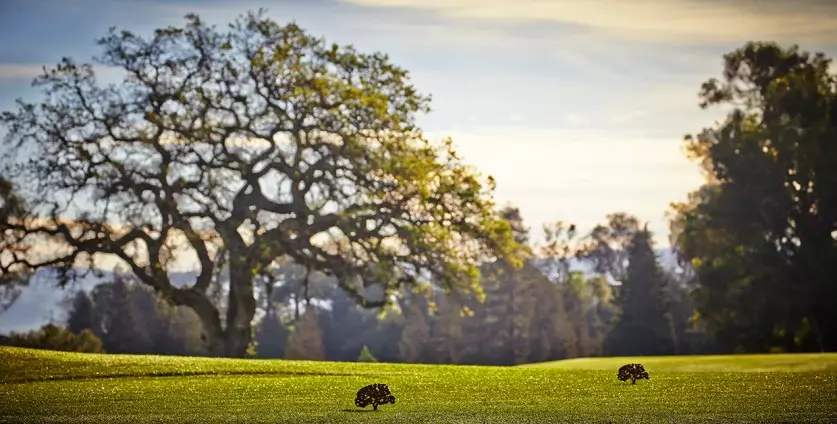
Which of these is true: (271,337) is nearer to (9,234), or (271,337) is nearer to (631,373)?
(9,234)

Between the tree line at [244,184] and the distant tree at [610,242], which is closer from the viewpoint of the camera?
the tree line at [244,184]

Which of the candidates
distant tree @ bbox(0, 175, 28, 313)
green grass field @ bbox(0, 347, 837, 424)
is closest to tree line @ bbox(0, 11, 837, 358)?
distant tree @ bbox(0, 175, 28, 313)

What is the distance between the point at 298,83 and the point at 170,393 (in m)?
23.8

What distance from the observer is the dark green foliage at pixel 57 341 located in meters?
50.0

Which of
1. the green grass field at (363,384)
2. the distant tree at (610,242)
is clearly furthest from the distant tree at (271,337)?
the green grass field at (363,384)

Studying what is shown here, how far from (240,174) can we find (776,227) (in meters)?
27.0

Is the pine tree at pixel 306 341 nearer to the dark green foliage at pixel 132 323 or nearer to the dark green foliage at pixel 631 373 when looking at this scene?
the dark green foliage at pixel 132 323

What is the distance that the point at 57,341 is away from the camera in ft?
166

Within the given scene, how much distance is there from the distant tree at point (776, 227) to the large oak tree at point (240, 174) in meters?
16.5

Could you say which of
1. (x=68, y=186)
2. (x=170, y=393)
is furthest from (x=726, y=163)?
(x=170, y=393)

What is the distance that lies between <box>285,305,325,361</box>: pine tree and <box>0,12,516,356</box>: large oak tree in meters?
35.3

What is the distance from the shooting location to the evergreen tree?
73.6 metres

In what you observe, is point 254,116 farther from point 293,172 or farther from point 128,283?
point 128,283

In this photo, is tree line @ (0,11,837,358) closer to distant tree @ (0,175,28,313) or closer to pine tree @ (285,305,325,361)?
distant tree @ (0,175,28,313)
